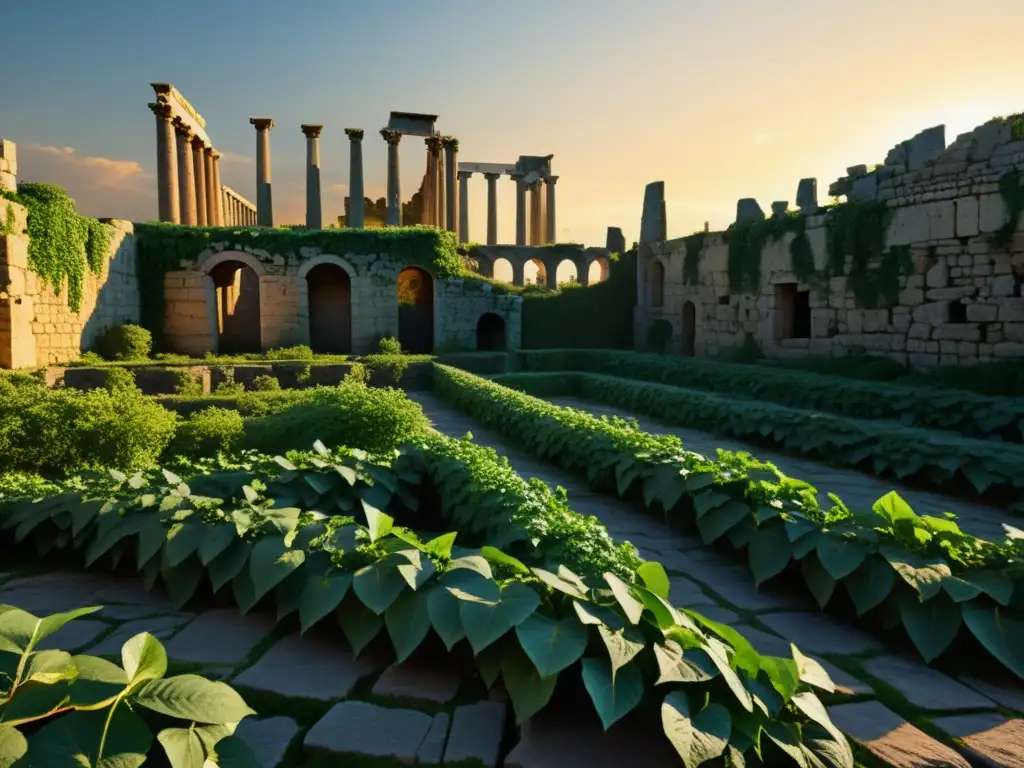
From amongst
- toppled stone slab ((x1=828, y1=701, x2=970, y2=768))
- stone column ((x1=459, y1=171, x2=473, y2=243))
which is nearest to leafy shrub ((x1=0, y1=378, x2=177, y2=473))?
toppled stone slab ((x1=828, y1=701, x2=970, y2=768))

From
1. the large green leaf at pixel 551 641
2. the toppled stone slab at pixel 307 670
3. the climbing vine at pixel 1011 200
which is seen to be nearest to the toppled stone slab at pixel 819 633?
the large green leaf at pixel 551 641

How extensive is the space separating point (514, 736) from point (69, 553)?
328 cm

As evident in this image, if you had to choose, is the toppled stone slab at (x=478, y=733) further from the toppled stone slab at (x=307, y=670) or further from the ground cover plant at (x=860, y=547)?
the ground cover plant at (x=860, y=547)

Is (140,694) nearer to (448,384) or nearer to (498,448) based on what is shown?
(498,448)

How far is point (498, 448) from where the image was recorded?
8.14m

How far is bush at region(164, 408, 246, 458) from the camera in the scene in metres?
6.97

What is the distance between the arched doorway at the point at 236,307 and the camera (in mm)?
25828

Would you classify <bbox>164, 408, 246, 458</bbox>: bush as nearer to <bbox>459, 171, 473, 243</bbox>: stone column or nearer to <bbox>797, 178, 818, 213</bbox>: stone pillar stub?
<bbox>797, 178, 818, 213</bbox>: stone pillar stub

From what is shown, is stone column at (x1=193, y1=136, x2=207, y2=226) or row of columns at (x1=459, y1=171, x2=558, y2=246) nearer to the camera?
stone column at (x1=193, y1=136, x2=207, y2=226)

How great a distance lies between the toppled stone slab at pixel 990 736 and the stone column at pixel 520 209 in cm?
3832

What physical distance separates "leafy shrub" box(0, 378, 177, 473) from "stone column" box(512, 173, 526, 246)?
113 ft

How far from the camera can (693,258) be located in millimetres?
19234

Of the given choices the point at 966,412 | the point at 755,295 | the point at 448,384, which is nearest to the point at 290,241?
the point at 448,384

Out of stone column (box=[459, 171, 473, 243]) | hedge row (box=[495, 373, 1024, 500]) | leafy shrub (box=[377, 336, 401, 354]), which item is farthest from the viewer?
stone column (box=[459, 171, 473, 243])
